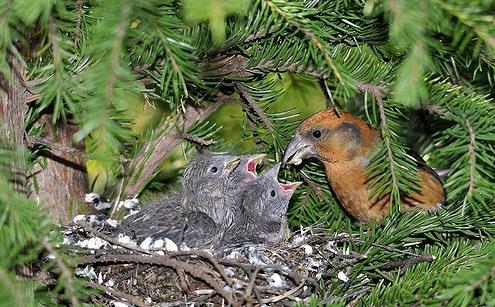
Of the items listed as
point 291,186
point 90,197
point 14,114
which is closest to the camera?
point 14,114

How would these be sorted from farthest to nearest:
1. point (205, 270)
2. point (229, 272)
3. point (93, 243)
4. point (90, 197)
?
point (90, 197) → point (93, 243) → point (229, 272) → point (205, 270)

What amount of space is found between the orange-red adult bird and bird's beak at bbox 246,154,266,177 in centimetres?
17

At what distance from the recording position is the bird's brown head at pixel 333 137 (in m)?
4.02

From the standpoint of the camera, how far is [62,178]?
11.9 feet

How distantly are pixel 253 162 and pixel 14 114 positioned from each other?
190cm

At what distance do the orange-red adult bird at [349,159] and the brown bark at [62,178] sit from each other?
3.18 feet

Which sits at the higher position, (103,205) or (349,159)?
(103,205)

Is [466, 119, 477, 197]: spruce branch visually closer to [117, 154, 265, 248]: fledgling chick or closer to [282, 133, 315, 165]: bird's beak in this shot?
[282, 133, 315, 165]: bird's beak

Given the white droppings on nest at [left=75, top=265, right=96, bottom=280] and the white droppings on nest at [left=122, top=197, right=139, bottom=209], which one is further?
the white droppings on nest at [left=122, top=197, right=139, bottom=209]

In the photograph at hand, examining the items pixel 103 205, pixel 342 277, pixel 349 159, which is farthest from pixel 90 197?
pixel 349 159

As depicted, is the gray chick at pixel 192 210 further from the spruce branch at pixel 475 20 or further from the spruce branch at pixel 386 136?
the spruce branch at pixel 475 20

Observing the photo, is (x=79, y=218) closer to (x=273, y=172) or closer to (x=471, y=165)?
(x=273, y=172)

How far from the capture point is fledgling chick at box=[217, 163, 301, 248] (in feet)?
13.0

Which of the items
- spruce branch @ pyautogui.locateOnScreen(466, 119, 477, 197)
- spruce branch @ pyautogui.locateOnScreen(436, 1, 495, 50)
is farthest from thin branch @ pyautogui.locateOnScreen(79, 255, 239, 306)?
spruce branch @ pyautogui.locateOnScreen(436, 1, 495, 50)
